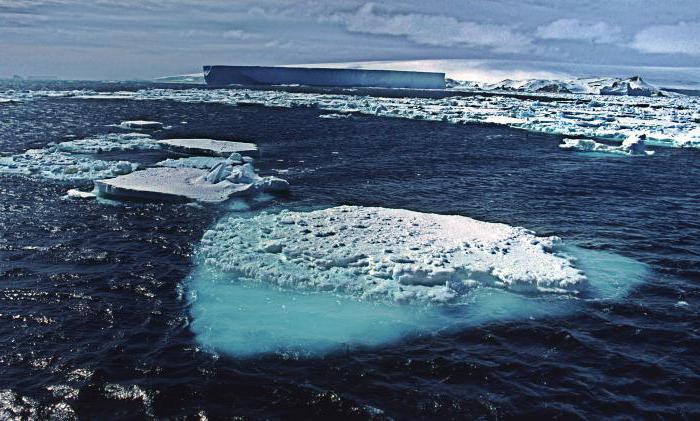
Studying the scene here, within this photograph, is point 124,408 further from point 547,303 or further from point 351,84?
point 351,84

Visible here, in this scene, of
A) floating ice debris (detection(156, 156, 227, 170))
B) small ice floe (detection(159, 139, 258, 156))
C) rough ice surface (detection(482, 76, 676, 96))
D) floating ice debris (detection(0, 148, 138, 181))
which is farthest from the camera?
rough ice surface (detection(482, 76, 676, 96))

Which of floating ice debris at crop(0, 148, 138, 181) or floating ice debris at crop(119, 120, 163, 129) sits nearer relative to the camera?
floating ice debris at crop(0, 148, 138, 181)

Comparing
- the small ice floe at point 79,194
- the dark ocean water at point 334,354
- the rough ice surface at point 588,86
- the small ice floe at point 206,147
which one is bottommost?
the dark ocean water at point 334,354

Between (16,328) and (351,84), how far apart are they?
12819 cm

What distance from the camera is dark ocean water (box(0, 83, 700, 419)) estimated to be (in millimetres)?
8492

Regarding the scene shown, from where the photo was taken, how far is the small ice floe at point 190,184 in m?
19.7

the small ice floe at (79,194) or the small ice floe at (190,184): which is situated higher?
the small ice floe at (190,184)

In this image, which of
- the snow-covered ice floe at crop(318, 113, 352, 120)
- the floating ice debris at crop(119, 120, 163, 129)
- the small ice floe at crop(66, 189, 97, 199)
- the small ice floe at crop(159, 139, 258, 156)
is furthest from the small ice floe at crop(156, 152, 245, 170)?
the snow-covered ice floe at crop(318, 113, 352, 120)

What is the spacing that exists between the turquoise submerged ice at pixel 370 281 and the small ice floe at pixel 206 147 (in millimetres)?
15402

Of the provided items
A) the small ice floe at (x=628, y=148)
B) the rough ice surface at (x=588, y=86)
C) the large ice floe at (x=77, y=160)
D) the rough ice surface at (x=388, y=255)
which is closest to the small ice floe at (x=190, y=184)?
the large ice floe at (x=77, y=160)

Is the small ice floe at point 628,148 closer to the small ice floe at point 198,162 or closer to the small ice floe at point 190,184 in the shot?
the small ice floe at point 198,162

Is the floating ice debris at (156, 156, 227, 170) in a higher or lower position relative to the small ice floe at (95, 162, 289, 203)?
higher

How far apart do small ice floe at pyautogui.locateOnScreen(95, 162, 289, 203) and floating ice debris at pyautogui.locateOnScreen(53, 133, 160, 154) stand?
29.5 feet

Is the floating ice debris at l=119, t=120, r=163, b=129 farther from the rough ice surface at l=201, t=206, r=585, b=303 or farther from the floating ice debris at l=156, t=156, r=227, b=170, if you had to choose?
the rough ice surface at l=201, t=206, r=585, b=303
